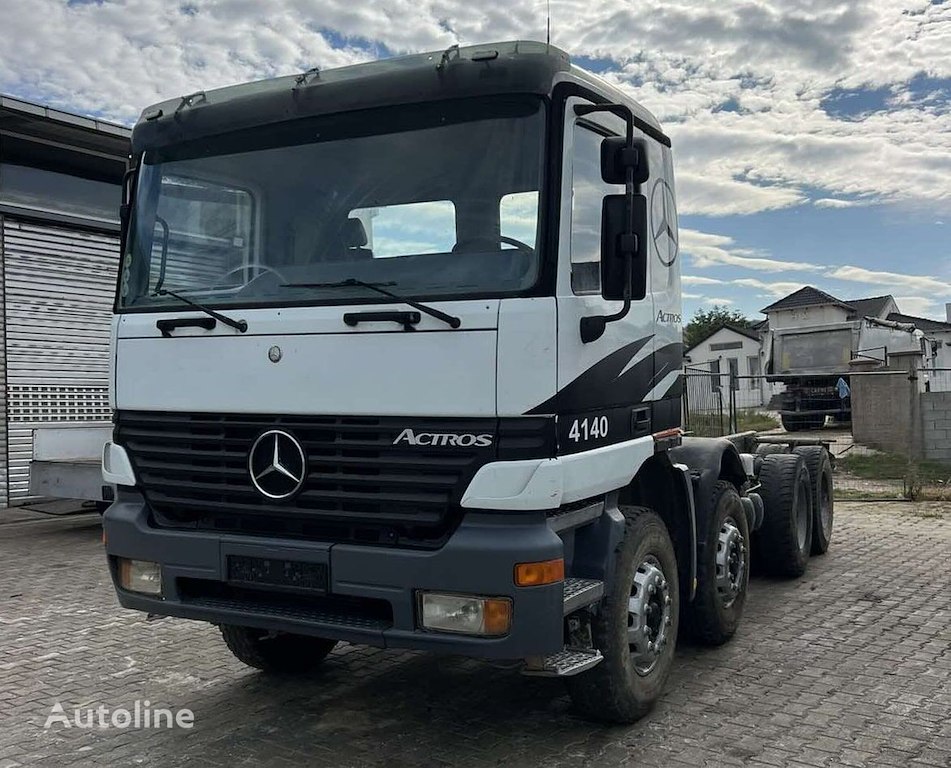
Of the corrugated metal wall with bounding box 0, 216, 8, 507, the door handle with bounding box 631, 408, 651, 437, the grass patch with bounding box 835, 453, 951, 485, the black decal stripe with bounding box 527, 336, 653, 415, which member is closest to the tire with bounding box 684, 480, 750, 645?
the door handle with bounding box 631, 408, 651, 437

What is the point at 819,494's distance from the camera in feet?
28.3

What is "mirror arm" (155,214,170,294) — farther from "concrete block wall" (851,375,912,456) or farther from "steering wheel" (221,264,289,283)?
"concrete block wall" (851,375,912,456)

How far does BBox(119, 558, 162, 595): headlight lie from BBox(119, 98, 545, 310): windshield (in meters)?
1.25

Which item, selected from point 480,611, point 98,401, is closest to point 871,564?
point 480,611

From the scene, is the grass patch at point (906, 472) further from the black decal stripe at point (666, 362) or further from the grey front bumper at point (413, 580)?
the grey front bumper at point (413, 580)

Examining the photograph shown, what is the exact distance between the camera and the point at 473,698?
4984mm

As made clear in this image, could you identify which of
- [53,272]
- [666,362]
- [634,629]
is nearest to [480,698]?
[634,629]

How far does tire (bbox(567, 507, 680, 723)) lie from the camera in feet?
14.0

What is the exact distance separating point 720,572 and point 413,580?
8.79 ft

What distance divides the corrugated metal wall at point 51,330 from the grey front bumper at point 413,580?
8494 millimetres

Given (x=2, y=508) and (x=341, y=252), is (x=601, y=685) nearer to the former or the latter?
(x=341, y=252)

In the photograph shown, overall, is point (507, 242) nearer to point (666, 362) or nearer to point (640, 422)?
point (640, 422)

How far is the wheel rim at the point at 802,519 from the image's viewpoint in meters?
7.90

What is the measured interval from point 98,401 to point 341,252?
1043 cm
